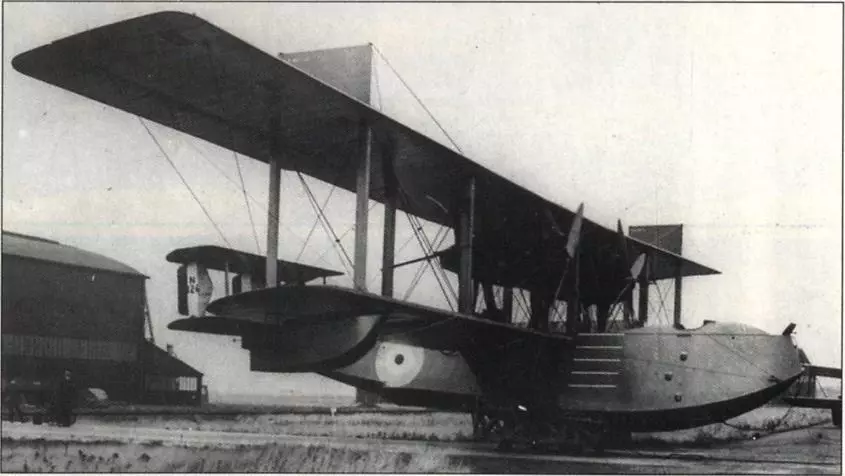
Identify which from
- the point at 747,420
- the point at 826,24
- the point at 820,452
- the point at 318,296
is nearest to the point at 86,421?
the point at 318,296

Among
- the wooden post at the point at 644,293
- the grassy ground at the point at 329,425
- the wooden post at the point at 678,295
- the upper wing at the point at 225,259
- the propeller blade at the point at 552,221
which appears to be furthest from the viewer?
the grassy ground at the point at 329,425

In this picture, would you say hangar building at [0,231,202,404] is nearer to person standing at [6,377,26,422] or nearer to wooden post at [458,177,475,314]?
person standing at [6,377,26,422]

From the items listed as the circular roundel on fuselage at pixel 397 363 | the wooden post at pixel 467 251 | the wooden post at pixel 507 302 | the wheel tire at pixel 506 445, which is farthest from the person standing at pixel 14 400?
the wooden post at pixel 507 302

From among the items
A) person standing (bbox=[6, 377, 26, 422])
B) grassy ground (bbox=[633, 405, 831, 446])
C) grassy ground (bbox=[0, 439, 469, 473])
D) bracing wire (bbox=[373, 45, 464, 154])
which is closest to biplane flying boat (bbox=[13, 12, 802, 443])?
bracing wire (bbox=[373, 45, 464, 154])

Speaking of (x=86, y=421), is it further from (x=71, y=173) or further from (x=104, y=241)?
(x=71, y=173)

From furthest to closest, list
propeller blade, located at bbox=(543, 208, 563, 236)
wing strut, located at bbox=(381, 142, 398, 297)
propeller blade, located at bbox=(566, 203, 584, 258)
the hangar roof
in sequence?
the hangar roof < propeller blade, located at bbox=(543, 208, 563, 236) < propeller blade, located at bbox=(566, 203, 584, 258) < wing strut, located at bbox=(381, 142, 398, 297)

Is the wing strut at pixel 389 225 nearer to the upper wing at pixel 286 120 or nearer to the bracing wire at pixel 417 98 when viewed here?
the upper wing at pixel 286 120
